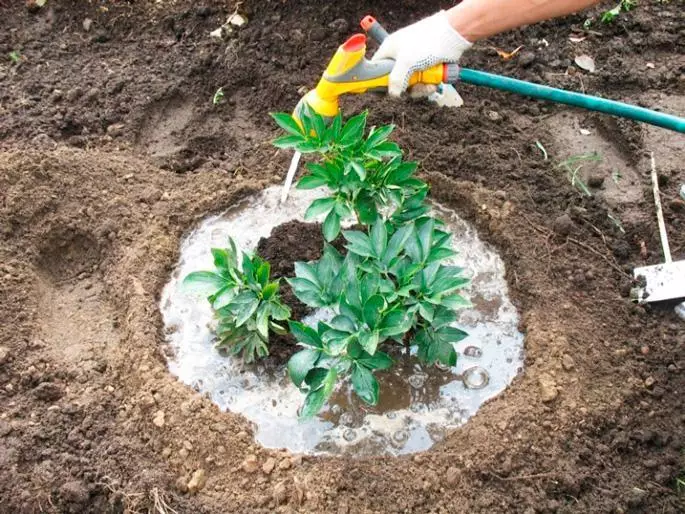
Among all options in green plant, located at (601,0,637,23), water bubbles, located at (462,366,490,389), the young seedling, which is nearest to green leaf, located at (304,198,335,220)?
water bubbles, located at (462,366,490,389)

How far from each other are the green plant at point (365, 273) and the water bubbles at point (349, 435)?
0.96 feet

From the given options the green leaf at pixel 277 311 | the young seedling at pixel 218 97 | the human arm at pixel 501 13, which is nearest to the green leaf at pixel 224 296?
the green leaf at pixel 277 311

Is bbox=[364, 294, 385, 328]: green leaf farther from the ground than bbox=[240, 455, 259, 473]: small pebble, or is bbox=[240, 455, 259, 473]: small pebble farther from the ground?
bbox=[364, 294, 385, 328]: green leaf

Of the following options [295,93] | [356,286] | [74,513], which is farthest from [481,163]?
[74,513]

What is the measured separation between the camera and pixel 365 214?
231cm

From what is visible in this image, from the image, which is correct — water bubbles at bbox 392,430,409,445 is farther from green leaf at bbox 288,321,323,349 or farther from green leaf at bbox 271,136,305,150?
green leaf at bbox 271,136,305,150

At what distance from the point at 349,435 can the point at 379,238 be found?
679mm

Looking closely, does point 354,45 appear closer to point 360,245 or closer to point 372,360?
point 360,245

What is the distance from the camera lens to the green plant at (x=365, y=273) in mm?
2100

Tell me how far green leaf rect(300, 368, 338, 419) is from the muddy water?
1.14 ft

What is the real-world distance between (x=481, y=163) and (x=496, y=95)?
487mm

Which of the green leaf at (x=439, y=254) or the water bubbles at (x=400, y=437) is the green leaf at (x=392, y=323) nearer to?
the green leaf at (x=439, y=254)

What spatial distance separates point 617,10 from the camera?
378 cm

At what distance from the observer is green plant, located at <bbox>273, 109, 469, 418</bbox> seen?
6.89 ft
